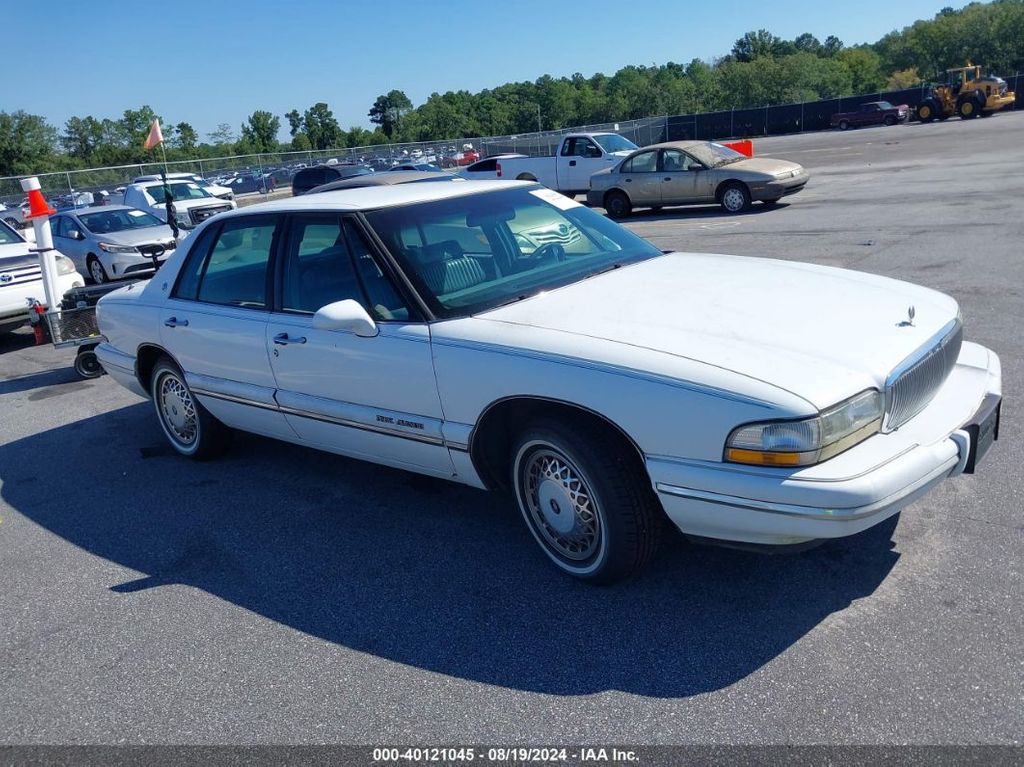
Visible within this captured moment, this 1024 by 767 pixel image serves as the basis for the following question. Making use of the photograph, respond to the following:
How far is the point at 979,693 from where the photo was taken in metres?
2.85

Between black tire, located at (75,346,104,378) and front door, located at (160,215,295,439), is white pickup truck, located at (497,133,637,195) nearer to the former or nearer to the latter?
black tire, located at (75,346,104,378)

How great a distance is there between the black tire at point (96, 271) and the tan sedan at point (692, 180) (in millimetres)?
10023

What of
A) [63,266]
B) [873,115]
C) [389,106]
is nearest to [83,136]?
[389,106]

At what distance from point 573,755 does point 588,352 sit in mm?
1457

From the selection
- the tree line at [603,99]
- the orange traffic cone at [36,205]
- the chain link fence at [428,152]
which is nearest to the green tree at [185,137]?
the tree line at [603,99]

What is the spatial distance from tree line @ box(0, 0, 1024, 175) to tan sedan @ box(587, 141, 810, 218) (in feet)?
184

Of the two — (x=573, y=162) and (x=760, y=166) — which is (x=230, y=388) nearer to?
(x=760, y=166)

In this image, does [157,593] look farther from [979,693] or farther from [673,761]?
[979,693]

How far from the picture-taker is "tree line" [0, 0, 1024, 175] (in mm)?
78188

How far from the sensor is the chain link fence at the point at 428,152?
3662 cm

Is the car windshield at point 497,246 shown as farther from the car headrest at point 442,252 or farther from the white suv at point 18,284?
the white suv at point 18,284

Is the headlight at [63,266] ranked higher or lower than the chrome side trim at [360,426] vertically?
higher

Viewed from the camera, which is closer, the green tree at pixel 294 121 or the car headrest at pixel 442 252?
the car headrest at pixel 442 252

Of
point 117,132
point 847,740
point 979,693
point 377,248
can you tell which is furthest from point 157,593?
point 117,132
